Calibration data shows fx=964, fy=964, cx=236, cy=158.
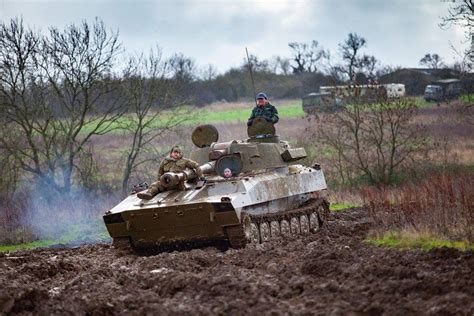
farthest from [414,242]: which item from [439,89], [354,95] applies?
[439,89]

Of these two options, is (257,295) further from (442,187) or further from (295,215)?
(442,187)

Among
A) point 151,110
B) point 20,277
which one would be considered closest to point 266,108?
point 20,277

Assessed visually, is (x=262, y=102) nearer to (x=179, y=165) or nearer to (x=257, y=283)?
(x=179, y=165)

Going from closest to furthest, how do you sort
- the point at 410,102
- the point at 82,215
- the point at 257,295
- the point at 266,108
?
the point at 257,295 → the point at 266,108 → the point at 82,215 → the point at 410,102

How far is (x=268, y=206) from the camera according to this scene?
17031 millimetres

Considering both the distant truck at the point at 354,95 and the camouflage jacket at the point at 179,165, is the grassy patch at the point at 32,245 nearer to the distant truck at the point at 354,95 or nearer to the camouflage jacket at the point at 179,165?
the camouflage jacket at the point at 179,165

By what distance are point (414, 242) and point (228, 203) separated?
2.97 meters

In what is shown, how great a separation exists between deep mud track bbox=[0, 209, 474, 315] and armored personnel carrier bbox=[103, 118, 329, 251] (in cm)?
92

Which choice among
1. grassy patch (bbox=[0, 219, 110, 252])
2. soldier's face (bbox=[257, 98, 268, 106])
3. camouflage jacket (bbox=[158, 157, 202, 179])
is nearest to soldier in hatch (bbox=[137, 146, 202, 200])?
camouflage jacket (bbox=[158, 157, 202, 179])

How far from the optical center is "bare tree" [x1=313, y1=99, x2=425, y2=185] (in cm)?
2903

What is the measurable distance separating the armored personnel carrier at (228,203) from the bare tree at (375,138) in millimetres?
10486

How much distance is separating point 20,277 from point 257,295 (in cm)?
459

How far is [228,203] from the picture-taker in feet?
49.1

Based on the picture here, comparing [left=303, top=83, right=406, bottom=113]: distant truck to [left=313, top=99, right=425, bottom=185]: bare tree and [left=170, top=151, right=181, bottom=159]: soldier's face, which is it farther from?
[left=170, top=151, right=181, bottom=159]: soldier's face
